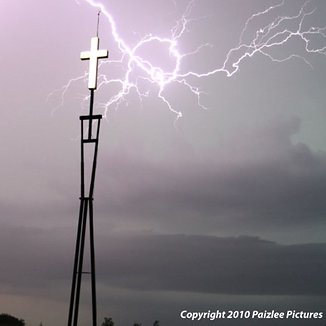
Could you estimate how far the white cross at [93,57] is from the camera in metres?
8.79

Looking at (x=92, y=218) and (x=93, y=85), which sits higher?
(x=93, y=85)

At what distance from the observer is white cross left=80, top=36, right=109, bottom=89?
346 inches

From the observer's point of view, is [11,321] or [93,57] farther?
[11,321]

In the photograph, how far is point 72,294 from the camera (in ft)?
26.2

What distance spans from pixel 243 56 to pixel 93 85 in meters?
4.07

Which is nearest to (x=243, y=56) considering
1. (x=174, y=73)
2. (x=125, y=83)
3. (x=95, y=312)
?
(x=174, y=73)

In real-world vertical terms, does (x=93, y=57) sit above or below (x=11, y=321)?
above

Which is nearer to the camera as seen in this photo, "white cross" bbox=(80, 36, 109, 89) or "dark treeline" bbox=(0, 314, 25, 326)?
"white cross" bbox=(80, 36, 109, 89)

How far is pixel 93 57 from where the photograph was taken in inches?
352

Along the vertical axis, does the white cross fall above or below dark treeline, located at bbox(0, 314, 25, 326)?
above

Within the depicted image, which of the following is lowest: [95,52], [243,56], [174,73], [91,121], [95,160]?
[95,160]

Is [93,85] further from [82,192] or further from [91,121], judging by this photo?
[82,192]

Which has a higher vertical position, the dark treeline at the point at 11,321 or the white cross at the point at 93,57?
the white cross at the point at 93,57

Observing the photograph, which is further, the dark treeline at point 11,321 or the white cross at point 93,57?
the dark treeline at point 11,321
